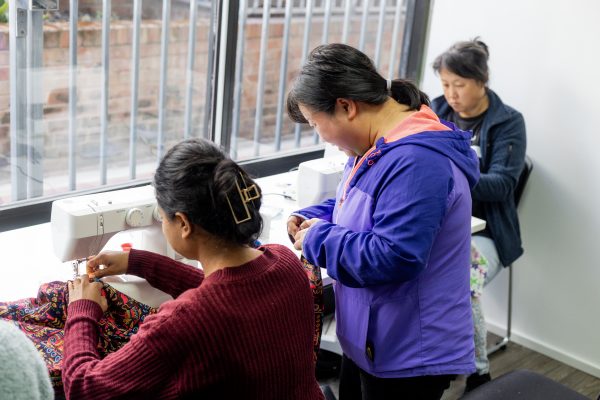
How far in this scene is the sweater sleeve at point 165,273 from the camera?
5.64ft

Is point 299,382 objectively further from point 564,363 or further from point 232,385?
point 564,363

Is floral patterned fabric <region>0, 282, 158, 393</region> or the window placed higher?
the window

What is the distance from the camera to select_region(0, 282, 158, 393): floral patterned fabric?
1.58m

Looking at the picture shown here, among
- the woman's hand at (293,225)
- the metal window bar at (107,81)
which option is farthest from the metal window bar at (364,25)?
the woman's hand at (293,225)

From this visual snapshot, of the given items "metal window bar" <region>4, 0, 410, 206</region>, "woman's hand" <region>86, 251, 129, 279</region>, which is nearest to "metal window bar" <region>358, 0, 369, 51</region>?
"metal window bar" <region>4, 0, 410, 206</region>

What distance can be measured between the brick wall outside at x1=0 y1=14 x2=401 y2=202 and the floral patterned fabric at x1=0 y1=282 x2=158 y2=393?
903mm

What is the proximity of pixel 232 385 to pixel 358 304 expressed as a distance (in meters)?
0.52

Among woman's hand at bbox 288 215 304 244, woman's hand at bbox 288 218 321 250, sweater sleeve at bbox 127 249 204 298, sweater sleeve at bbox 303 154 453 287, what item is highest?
sweater sleeve at bbox 303 154 453 287

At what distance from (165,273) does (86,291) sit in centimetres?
20

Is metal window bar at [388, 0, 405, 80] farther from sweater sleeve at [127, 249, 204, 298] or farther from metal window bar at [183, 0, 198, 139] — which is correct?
sweater sleeve at [127, 249, 204, 298]

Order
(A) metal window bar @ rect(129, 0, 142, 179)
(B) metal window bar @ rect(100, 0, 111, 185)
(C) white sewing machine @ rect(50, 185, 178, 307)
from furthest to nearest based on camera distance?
(A) metal window bar @ rect(129, 0, 142, 179) < (B) metal window bar @ rect(100, 0, 111, 185) < (C) white sewing machine @ rect(50, 185, 178, 307)

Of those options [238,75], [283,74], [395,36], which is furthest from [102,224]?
[395,36]

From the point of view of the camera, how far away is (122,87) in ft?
8.91

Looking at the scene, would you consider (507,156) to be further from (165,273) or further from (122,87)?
(165,273)
